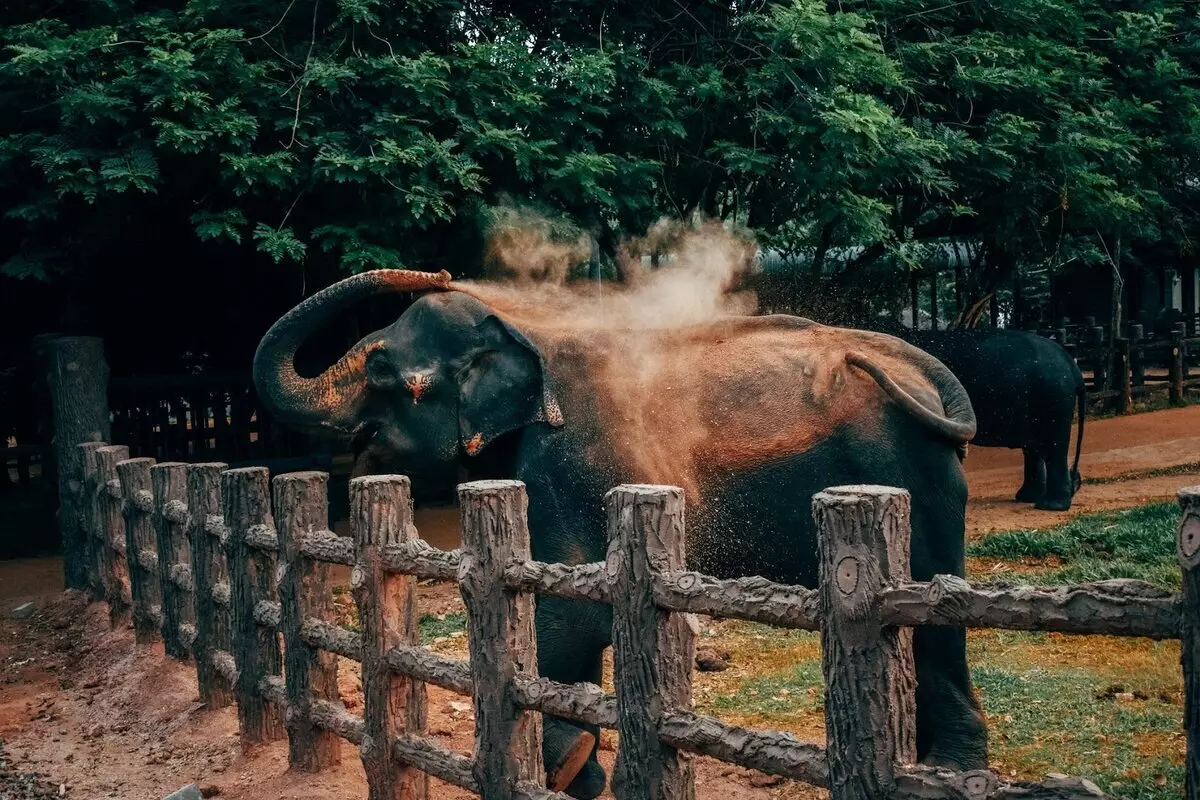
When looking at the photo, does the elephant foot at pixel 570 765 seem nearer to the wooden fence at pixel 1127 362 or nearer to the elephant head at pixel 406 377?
the elephant head at pixel 406 377

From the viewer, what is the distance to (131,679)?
7.84 m

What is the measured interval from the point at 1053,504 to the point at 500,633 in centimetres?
868

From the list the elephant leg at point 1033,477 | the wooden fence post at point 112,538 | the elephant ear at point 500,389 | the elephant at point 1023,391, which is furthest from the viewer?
the elephant leg at point 1033,477

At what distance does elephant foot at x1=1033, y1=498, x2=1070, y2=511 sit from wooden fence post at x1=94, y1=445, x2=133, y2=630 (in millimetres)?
7704

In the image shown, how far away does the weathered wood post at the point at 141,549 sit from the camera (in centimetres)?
838

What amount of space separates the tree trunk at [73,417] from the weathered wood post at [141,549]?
6.03 feet

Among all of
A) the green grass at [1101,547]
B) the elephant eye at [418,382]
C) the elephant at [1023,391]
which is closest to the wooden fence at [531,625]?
the elephant eye at [418,382]

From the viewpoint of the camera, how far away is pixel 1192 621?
8.46 feet

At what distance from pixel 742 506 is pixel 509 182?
5.67 m

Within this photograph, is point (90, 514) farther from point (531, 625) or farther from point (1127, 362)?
point (1127, 362)

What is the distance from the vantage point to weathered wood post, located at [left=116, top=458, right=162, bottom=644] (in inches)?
330

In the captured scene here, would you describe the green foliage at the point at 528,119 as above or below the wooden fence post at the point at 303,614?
above

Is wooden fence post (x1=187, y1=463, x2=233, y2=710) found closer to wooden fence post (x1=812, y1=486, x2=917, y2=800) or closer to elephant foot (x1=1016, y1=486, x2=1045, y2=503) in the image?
wooden fence post (x1=812, y1=486, x2=917, y2=800)

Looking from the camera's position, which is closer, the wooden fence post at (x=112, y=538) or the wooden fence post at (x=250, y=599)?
the wooden fence post at (x=250, y=599)
